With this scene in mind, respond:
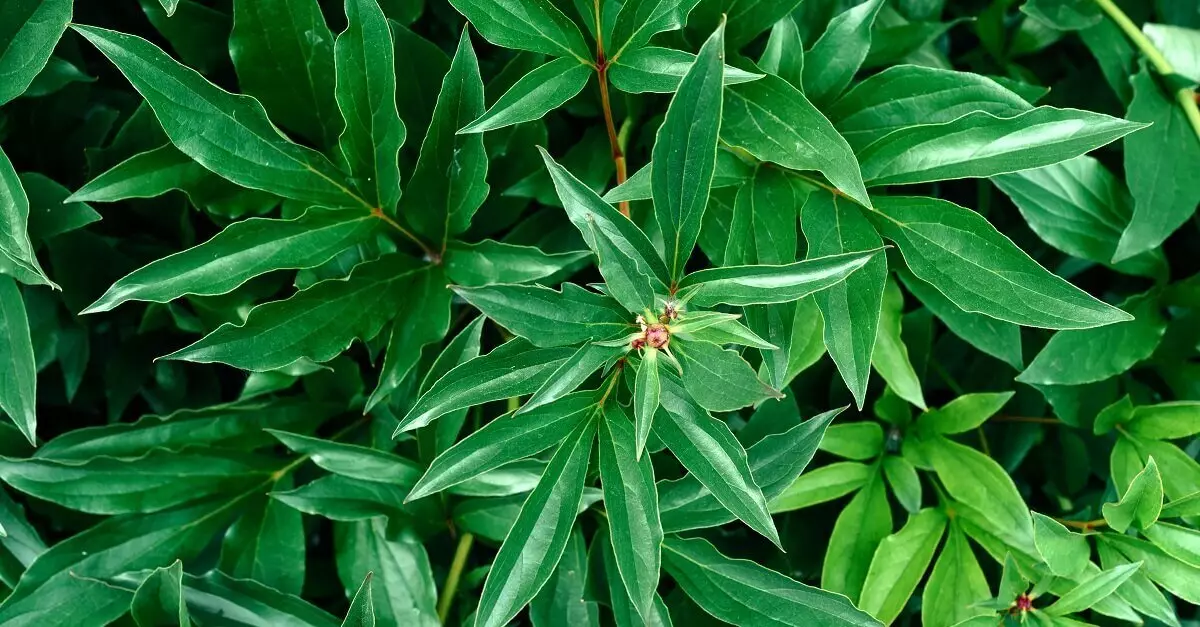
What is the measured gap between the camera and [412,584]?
879mm

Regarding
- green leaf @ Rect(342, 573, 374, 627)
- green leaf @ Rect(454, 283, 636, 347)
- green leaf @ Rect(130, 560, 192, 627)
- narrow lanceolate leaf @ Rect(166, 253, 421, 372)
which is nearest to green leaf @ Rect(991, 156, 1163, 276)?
green leaf @ Rect(454, 283, 636, 347)

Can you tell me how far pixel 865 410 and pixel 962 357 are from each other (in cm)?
14

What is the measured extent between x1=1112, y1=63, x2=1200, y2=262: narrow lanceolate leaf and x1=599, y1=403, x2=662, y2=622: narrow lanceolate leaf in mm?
561

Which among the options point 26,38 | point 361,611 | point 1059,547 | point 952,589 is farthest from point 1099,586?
point 26,38

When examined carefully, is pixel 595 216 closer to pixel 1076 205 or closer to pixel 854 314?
pixel 854 314

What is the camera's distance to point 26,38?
0.77m

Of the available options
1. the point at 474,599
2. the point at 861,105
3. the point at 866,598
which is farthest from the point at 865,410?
the point at 474,599

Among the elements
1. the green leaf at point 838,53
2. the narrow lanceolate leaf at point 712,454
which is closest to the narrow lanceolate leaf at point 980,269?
the green leaf at point 838,53

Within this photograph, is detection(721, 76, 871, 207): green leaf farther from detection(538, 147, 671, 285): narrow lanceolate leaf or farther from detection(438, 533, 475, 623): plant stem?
detection(438, 533, 475, 623): plant stem

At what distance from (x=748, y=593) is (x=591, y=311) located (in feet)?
1.08

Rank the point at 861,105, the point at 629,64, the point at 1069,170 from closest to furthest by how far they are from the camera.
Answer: the point at 629,64
the point at 861,105
the point at 1069,170

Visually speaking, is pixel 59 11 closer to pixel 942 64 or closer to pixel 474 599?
pixel 474 599

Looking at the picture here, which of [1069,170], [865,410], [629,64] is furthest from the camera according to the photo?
[865,410]

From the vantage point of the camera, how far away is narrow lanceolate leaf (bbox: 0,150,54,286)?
73 centimetres
